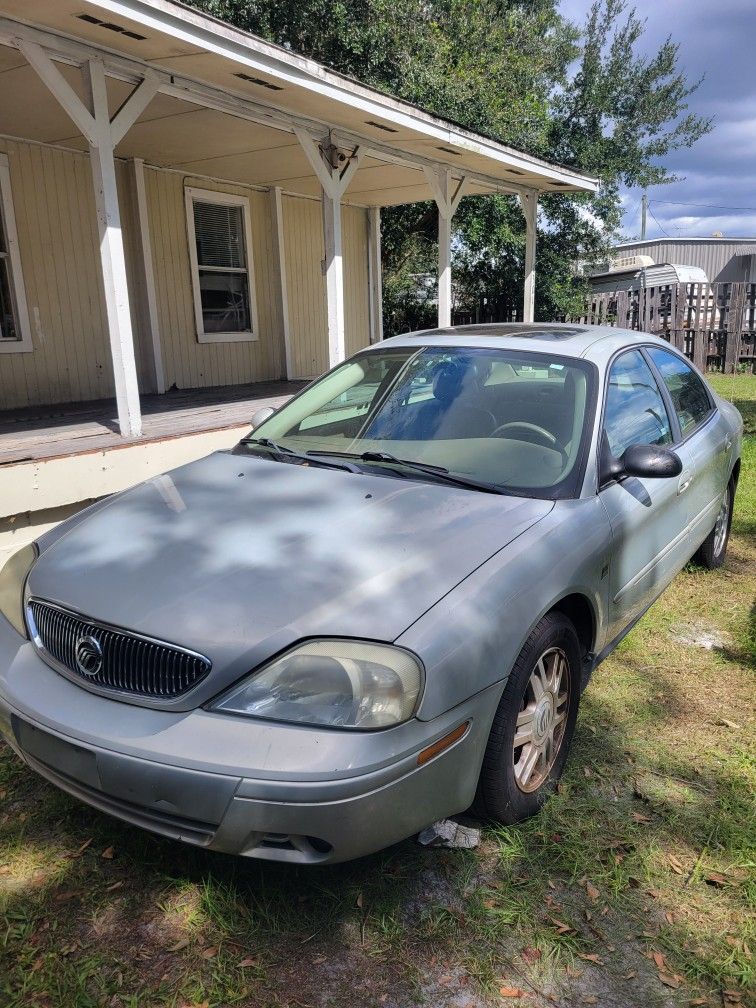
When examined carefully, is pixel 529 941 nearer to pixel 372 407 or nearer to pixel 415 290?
pixel 372 407

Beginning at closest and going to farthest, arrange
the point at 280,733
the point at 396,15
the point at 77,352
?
the point at 280,733 < the point at 77,352 < the point at 396,15

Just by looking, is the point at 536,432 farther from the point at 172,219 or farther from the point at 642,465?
the point at 172,219

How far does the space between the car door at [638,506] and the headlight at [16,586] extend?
2.12 metres

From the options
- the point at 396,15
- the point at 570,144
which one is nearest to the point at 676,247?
the point at 570,144

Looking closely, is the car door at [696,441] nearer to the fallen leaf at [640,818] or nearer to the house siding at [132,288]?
the fallen leaf at [640,818]

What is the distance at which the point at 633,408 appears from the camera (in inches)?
137

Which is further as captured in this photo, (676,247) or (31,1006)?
(676,247)

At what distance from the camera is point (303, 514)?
2596mm

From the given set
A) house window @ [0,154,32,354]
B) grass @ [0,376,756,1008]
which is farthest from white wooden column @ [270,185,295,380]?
grass @ [0,376,756,1008]

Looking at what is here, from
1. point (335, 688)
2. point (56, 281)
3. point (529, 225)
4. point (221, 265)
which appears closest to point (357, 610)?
point (335, 688)

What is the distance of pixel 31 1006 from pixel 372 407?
246 cm

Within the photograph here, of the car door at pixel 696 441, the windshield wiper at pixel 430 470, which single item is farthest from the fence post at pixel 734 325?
the windshield wiper at pixel 430 470

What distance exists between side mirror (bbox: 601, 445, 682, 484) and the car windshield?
164mm

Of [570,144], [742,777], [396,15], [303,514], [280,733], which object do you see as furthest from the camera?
[570,144]
